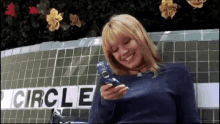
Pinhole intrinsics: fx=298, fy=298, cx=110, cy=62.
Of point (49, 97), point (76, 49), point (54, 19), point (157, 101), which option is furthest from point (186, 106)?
point (54, 19)

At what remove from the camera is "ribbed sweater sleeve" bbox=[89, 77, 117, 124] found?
266cm

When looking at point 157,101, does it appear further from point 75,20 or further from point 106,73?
point 75,20

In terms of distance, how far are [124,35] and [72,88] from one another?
2.94 feet

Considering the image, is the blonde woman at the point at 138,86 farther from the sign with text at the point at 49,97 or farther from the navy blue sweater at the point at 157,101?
the sign with text at the point at 49,97

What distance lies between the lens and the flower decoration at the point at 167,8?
296 cm

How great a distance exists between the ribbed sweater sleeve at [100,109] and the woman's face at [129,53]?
31 cm

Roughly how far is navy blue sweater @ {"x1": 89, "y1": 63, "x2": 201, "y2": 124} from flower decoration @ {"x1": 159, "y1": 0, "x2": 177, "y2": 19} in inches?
23.0

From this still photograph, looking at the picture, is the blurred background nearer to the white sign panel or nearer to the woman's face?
the white sign panel

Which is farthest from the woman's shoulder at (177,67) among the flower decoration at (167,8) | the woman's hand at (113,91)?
the flower decoration at (167,8)

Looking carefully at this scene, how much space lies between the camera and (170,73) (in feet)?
8.59

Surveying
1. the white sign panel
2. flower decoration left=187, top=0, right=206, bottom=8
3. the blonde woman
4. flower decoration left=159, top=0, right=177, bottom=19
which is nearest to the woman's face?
the blonde woman

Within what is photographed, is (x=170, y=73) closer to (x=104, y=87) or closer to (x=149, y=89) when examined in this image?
(x=149, y=89)

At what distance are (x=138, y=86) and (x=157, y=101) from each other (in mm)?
233

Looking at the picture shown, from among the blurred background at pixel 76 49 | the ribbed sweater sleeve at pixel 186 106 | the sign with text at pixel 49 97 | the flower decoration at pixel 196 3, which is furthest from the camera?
the sign with text at pixel 49 97
